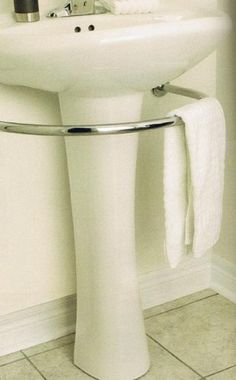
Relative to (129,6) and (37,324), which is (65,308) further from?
(129,6)

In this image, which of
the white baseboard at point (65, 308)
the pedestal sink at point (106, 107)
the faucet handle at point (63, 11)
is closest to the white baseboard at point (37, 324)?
the white baseboard at point (65, 308)

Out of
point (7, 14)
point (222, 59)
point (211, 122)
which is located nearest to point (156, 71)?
point (211, 122)

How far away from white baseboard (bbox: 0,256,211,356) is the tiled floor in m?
0.02

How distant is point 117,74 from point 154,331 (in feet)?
2.55

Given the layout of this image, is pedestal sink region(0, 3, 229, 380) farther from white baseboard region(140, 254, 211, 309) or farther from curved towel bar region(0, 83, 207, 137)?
white baseboard region(140, 254, 211, 309)

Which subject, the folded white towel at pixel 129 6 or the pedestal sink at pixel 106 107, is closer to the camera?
the pedestal sink at pixel 106 107

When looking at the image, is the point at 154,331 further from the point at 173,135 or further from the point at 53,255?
the point at 173,135

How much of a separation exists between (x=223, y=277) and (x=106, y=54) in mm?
934

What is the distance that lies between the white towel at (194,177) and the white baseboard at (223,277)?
1.47ft

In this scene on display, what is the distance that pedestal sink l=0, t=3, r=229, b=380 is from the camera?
3.76ft

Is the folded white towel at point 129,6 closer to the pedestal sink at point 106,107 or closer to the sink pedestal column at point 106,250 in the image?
the pedestal sink at point 106,107

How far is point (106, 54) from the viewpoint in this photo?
3.72ft

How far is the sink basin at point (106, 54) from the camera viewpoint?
1.13 meters

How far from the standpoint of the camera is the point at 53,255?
5.40ft
